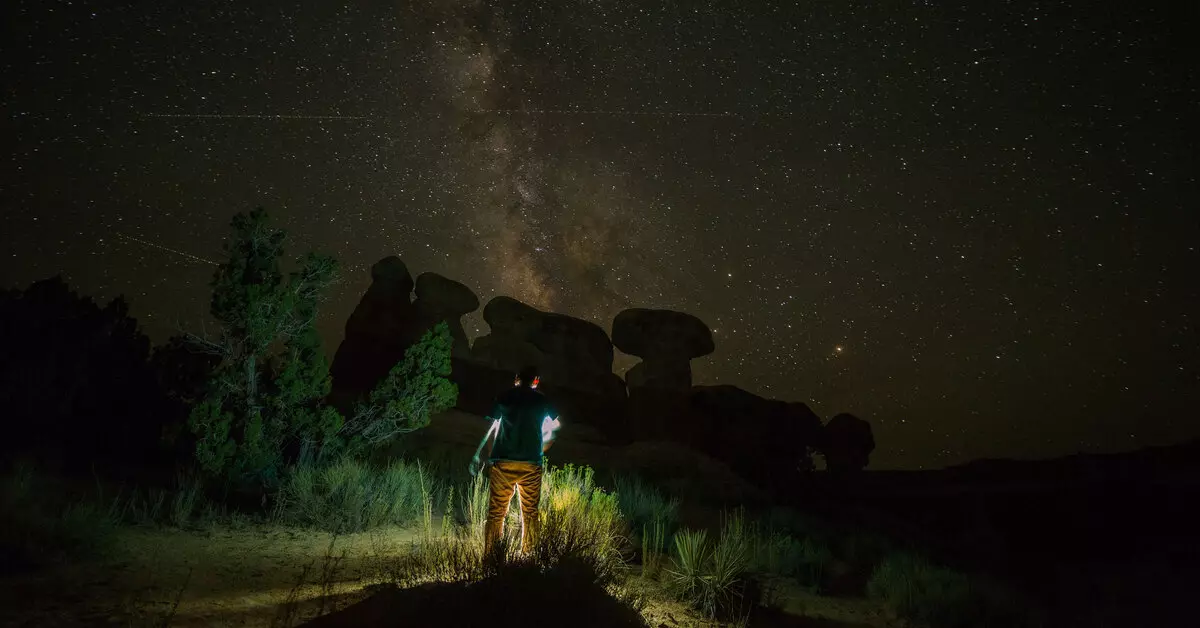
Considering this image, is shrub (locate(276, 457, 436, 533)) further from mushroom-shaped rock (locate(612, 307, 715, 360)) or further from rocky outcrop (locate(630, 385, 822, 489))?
mushroom-shaped rock (locate(612, 307, 715, 360))

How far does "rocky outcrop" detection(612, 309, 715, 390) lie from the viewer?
133ft

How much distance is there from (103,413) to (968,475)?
54.6 metres

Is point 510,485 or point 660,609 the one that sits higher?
point 510,485

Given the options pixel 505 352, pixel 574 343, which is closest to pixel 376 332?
pixel 505 352

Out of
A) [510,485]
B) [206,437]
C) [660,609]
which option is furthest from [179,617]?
[206,437]

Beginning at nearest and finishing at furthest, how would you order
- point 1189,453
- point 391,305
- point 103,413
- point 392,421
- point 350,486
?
point 350,486
point 392,421
point 103,413
point 391,305
point 1189,453

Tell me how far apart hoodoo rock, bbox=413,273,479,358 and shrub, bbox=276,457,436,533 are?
89.0ft

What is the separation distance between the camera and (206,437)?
30.3 ft

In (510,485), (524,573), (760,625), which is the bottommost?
(760,625)

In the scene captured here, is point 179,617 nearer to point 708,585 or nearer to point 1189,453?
point 708,585

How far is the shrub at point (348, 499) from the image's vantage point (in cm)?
855

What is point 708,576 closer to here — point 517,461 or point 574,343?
point 517,461

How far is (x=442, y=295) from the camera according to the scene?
1480 inches

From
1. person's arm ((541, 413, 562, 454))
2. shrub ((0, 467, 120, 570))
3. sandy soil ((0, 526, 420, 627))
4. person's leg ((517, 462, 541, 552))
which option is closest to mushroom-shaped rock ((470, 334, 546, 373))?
sandy soil ((0, 526, 420, 627))
